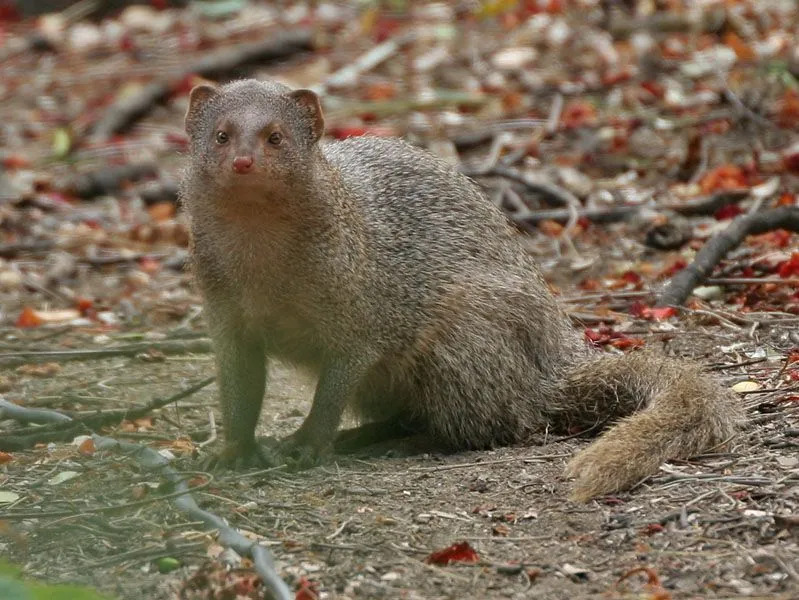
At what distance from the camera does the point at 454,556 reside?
3764 mm

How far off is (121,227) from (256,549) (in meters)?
Answer: 5.82

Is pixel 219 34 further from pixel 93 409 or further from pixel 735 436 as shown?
pixel 735 436

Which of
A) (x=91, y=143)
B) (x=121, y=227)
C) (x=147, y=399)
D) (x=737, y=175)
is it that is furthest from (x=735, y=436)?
(x=91, y=143)

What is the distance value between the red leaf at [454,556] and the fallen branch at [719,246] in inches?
110

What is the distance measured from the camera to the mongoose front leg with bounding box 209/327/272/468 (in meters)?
4.97

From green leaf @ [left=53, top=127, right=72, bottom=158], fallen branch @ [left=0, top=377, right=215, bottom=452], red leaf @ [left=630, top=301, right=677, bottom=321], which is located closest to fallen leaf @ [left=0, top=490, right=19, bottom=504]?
fallen branch @ [left=0, top=377, right=215, bottom=452]

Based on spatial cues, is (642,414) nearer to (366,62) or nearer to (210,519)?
(210,519)

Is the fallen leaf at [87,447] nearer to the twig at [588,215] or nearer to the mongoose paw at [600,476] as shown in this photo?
the mongoose paw at [600,476]

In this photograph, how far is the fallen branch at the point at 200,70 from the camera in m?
11.1

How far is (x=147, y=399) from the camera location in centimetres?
590

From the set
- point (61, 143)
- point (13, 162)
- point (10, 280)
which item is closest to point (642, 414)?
point (10, 280)

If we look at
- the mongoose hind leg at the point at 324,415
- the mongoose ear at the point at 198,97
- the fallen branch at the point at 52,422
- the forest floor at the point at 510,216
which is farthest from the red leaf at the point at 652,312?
the mongoose ear at the point at 198,97

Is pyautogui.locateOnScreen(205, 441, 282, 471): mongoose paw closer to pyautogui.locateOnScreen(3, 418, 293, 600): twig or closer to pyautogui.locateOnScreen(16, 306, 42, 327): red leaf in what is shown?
pyautogui.locateOnScreen(3, 418, 293, 600): twig

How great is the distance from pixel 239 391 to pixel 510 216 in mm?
3365
